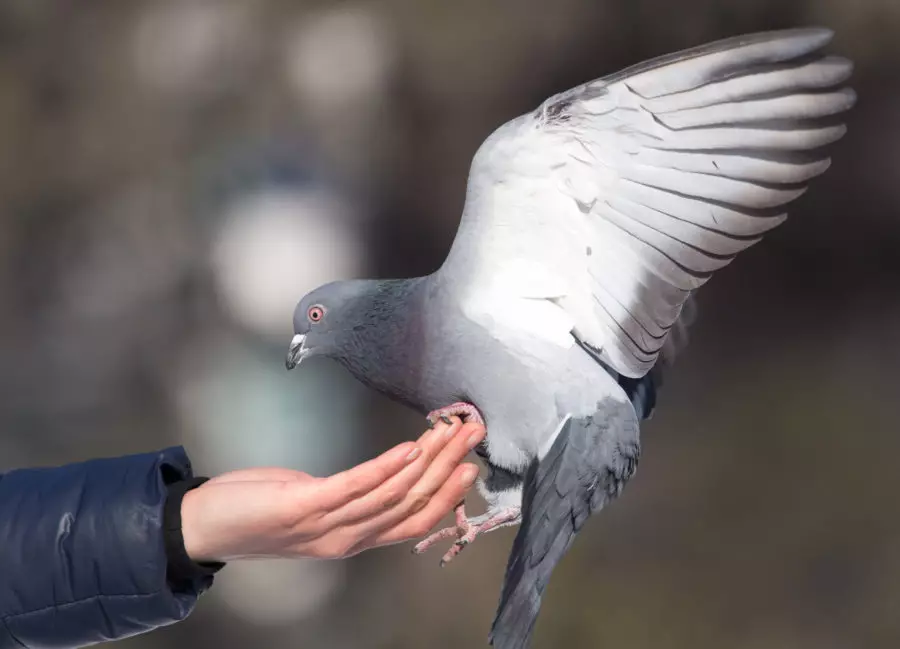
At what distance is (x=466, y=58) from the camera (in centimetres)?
243

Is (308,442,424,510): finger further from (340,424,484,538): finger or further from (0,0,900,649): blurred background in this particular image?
(0,0,900,649): blurred background

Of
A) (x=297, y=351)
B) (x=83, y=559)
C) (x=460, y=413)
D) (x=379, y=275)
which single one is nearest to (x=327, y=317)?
(x=297, y=351)

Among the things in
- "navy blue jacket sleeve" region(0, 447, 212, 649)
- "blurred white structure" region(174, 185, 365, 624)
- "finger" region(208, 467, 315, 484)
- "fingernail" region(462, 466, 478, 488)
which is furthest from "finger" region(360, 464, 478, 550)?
"blurred white structure" region(174, 185, 365, 624)

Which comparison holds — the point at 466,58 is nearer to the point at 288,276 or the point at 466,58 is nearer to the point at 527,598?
the point at 288,276

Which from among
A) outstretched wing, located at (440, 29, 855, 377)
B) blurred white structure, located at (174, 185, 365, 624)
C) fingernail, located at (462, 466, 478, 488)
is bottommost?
blurred white structure, located at (174, 185, 365, 624)

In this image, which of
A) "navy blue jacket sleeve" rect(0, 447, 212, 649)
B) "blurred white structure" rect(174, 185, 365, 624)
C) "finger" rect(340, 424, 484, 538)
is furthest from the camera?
"blurred white structure" rect(174, 185, 365, 624)

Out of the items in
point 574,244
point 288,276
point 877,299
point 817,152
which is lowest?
point 877,299

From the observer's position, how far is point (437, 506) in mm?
1042

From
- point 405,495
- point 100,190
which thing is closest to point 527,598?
point 405,495

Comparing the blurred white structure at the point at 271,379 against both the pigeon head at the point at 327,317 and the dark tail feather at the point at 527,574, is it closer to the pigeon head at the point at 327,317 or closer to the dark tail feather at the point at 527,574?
the pigeon head at the point at 327,317

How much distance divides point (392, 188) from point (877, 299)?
1.32m

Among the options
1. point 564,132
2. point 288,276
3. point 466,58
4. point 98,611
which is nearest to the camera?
point 98,611

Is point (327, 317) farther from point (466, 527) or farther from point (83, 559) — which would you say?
point (83, 559)

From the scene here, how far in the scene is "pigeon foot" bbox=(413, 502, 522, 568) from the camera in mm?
1084
